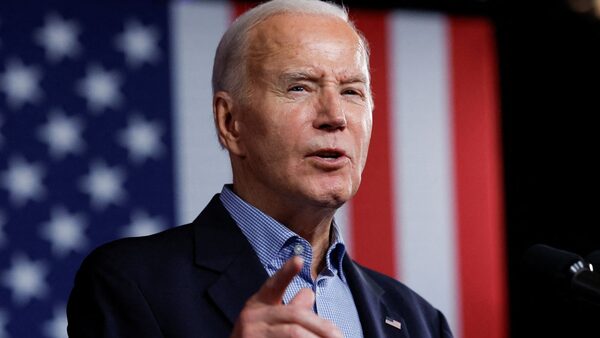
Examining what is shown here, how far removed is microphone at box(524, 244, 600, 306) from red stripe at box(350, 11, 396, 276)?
6.45 ft

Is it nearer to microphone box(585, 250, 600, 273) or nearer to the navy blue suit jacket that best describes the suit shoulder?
the navy blue suit jacket

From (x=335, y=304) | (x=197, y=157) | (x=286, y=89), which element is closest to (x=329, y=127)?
(x=286, y=89)

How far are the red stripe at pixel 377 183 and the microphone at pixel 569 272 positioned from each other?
6.45ft

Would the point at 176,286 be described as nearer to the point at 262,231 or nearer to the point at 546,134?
the point at 262,231

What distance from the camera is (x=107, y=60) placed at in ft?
10.4

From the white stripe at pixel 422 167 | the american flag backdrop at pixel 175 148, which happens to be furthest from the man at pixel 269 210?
the white stripe at pixel 422 167

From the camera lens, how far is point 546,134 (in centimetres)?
385

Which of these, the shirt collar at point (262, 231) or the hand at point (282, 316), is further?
the shirt collar at point (262, 231)

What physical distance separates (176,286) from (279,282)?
408mm

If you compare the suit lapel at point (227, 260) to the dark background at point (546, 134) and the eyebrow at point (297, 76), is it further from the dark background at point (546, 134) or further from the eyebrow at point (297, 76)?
the dark background at point (546, 134)

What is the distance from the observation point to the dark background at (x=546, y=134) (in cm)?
377

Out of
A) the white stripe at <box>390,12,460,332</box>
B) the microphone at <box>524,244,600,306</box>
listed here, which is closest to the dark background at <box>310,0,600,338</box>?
the white stripe at <box>390,12,460,332</box>

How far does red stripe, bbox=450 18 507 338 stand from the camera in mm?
3668

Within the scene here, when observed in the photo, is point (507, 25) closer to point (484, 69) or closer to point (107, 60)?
point (484, 69)
